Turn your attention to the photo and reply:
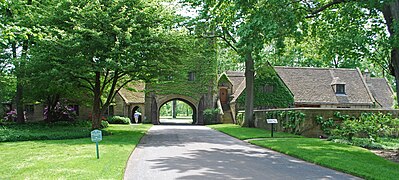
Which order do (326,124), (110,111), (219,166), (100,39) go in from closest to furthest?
(219,166), (100,39), (326,124), (110,111)

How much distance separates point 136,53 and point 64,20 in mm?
4567

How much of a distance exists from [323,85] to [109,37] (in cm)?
2909

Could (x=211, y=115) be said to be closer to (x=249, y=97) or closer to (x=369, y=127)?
(x=249, y=97)

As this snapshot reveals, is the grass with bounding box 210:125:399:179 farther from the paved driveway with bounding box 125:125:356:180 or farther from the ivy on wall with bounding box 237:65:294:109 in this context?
the ivy on wall with bounding box 237:65:294:109

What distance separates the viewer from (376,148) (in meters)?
14.8

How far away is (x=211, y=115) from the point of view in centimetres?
3762

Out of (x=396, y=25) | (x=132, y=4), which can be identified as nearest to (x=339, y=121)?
(x=396, y=25)

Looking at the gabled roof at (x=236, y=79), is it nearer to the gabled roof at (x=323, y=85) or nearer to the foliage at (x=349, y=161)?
the gabled roof at (x=323, y=85)

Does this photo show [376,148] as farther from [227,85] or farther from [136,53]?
[227,85]

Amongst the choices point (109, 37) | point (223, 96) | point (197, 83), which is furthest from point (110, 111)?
point (109, 37)

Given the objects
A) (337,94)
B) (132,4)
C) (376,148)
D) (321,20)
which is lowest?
(376,148)

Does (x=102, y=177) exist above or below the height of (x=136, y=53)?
below

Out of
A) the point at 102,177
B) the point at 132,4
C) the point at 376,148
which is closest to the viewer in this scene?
the point at 102,177

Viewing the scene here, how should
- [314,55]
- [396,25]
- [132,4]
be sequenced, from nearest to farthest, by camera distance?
[396,25]
[132,4]
[314,55]
